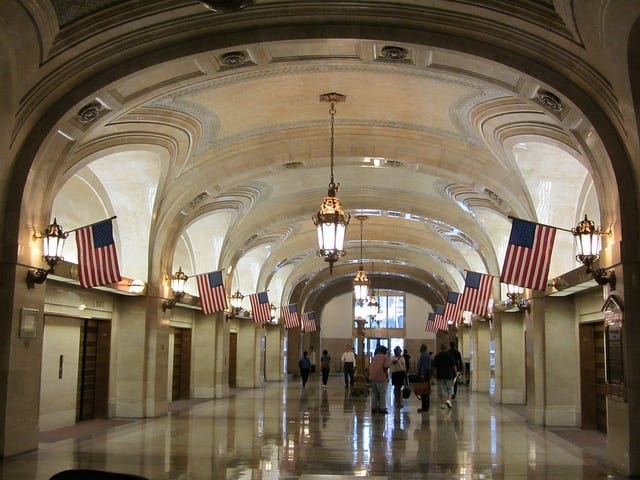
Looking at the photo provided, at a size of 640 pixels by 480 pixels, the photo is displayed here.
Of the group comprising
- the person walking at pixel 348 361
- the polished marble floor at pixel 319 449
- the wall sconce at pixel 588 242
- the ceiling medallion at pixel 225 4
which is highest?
the ceiling medallion at pixel 225 4

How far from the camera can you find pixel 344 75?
34.2 feet

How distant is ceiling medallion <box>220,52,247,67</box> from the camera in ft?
29.7

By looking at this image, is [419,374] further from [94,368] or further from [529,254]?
[94,368]

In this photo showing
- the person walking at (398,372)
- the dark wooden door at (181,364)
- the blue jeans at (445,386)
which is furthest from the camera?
the dark wooden door at (181,364)

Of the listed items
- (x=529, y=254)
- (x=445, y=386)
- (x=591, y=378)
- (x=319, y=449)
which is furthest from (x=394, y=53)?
(x=445, y=386)

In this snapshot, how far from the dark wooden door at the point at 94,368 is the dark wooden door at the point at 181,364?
4447 mm

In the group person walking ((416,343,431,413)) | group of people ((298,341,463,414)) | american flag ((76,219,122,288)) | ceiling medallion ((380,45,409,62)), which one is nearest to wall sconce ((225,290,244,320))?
group of people ((298,341,463,414))

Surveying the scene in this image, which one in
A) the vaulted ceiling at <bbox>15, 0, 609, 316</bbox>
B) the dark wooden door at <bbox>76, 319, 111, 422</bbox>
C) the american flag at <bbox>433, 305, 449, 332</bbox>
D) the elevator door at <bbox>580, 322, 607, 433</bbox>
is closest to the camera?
the vaulted ceiling at <bbox>15, 0, 609, 316</bbox>

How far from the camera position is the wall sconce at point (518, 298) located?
47.5 feet

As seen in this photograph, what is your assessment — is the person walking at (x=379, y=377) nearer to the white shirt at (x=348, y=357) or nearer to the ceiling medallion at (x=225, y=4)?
the white shirt at (x=348, y=357)

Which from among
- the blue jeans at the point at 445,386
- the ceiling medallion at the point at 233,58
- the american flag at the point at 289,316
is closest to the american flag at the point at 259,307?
the blue jeans at the point at 445,386

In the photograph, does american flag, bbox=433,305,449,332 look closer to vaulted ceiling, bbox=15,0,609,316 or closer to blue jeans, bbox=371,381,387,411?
vaulted ceiling, bbox=15,0,609,316

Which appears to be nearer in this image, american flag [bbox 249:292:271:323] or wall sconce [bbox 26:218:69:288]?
wall sconce [bbox 26:218:69:288]

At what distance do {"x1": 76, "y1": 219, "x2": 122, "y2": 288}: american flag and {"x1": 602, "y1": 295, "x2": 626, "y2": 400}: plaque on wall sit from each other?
6.51 metres
